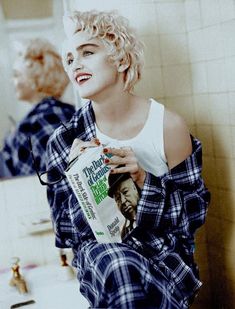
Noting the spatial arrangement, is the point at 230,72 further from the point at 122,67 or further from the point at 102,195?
the point at 102,195

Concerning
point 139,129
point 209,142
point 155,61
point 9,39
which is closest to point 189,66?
point 155,61

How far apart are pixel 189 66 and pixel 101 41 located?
546mm

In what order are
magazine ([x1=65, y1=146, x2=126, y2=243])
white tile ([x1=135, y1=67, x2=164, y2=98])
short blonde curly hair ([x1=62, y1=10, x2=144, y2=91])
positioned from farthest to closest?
white tile ([x1=135, y1=67, x2=164, y2=98])
short blonde curly hair ([x1=62, y1=10, x2=144, y2=91])
magazine ([x1=65, y1=146, x2=126, y2=243])

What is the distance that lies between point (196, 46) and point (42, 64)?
58 cm

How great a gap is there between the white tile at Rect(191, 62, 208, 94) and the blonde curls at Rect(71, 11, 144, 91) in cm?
41

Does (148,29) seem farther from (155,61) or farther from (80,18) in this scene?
(80,18)

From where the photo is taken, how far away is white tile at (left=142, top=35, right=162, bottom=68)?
1.55 meters

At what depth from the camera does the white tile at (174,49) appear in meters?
1.58

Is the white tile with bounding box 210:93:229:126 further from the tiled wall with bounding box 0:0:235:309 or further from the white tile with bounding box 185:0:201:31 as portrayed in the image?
the white tile with bounding box 185:0:201:31

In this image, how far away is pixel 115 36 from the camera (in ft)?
3.89

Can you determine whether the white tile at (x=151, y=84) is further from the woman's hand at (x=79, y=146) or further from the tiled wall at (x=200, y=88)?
the woman's hand at (x=79, y=146)

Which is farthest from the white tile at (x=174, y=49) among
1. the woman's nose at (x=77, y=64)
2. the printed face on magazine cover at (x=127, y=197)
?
the printed face on magazine cover at (x=127, y=197)

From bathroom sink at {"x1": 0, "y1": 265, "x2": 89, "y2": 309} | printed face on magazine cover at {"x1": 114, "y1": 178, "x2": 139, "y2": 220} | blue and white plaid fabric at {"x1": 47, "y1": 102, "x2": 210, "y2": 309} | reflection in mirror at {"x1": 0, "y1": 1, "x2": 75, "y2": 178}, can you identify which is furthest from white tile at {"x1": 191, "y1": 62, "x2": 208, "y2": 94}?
bathroom sink at {"x1": 0, "y1": 265, "x2": 89, "y2": 309}

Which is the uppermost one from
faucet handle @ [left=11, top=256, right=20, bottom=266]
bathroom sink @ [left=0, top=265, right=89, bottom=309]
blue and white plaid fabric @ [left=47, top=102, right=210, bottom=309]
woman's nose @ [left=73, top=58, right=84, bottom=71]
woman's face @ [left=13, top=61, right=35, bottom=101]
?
woman's nose @ [left=73, top=58, right=84, bottom=71]
